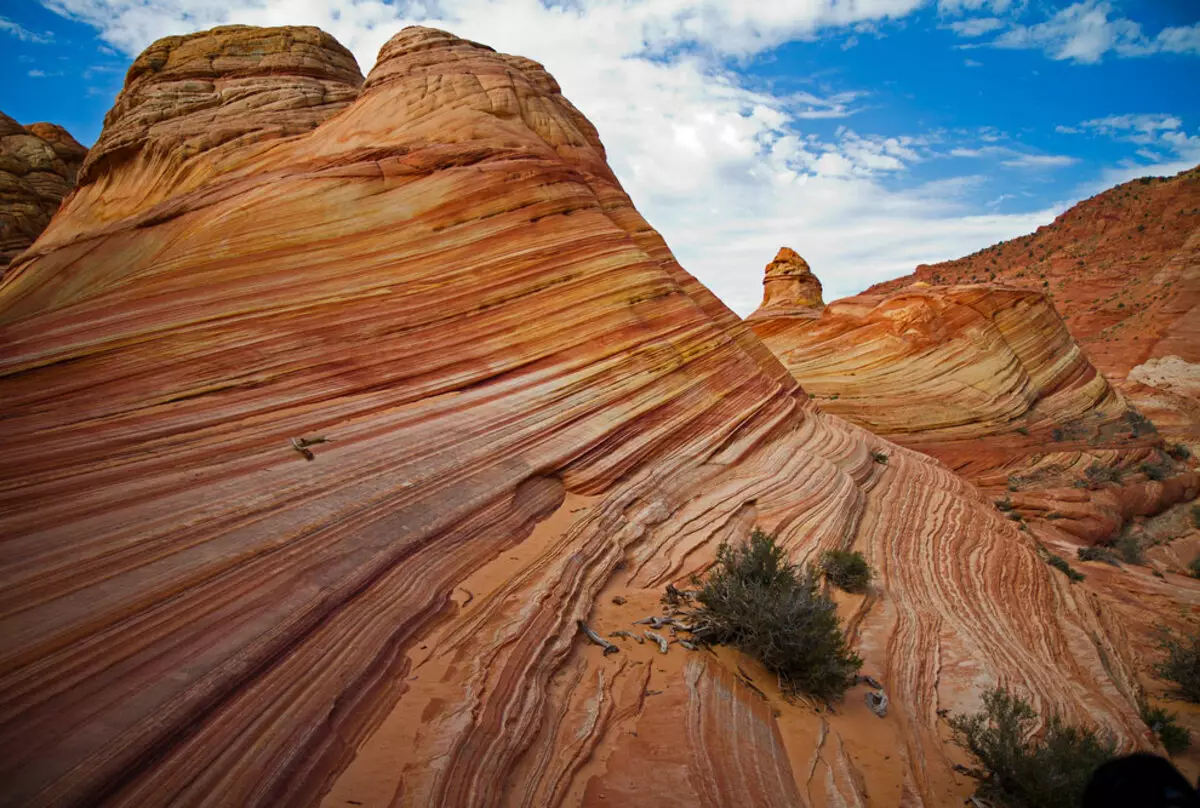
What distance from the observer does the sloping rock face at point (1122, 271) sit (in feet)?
125

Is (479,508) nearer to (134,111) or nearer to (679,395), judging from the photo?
(679,395)

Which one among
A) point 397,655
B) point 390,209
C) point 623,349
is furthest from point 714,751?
point 390,209

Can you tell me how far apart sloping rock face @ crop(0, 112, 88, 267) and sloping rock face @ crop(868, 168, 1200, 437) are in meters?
38.7

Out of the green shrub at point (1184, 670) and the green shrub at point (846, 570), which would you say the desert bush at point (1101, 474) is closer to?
the green shrub at point (1184, 670)

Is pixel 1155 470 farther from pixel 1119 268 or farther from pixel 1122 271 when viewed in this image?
pixel 1119 268

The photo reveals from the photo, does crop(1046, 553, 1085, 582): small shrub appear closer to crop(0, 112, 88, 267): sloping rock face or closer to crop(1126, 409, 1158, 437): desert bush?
crop(1126, 409, 1158, 437): desert bush

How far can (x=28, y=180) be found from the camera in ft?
75.1

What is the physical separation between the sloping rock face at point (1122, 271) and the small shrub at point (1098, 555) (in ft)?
49.5

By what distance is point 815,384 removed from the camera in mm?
24188

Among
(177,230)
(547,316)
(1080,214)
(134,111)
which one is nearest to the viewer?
(547,316)

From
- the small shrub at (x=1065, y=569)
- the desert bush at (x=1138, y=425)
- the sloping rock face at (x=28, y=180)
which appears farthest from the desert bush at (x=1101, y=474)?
the sloping rock face at (x=28, y=180)

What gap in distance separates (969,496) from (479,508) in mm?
12577

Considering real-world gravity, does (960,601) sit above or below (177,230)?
below

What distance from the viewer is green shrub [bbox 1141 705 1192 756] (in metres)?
6.99
